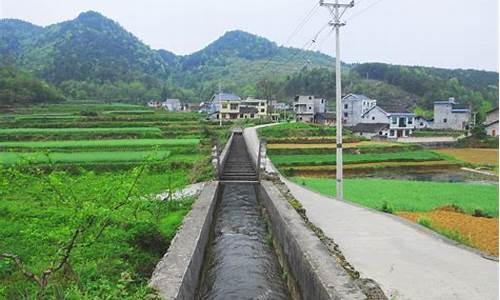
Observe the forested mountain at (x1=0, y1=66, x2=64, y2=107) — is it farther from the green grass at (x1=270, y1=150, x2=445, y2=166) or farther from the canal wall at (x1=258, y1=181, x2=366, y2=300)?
the canal wall at (x1=258, y1=181, x2=366, y2=300)

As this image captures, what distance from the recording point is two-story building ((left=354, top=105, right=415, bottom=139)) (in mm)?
66688

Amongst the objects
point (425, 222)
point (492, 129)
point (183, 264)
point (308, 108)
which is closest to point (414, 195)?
point (425, 222)

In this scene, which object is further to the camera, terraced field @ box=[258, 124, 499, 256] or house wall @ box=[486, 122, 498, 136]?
house wall @ box=[486, 122, 498, 136]

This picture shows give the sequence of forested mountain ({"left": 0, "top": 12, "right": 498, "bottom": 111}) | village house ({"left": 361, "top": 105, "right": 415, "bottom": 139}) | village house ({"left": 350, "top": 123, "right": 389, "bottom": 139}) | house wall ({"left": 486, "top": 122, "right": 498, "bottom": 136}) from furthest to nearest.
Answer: forested mountain ({"left": 0, "top": 12, "right": 498, "bottom": 111}) → village house ({"left": 361, "top": 105, "right": 415, "bottom": 139}) → village house ({"left": 350, "top": 123, "right": 389, "bottom": 139}) → house wall ({"left": 486, "top": 122, "right": 498, "bottom": 136})

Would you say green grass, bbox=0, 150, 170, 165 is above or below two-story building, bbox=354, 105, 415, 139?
below

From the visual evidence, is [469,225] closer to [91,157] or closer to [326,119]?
[91,157]

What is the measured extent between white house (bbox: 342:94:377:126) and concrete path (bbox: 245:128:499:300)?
66.6m

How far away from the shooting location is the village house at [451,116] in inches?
3169

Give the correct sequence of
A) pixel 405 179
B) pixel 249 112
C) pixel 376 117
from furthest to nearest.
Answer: pixel 249 112 < pixel 376 117 < pixel 405 179

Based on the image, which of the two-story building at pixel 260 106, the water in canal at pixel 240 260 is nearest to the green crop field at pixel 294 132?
the water in canal at pixel 240 260

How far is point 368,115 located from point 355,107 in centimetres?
718

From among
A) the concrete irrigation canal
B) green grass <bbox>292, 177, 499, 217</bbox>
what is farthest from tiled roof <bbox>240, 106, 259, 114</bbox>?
the concrete irrigation canal

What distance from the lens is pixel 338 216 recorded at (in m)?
14.4

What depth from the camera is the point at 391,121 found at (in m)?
68.0
